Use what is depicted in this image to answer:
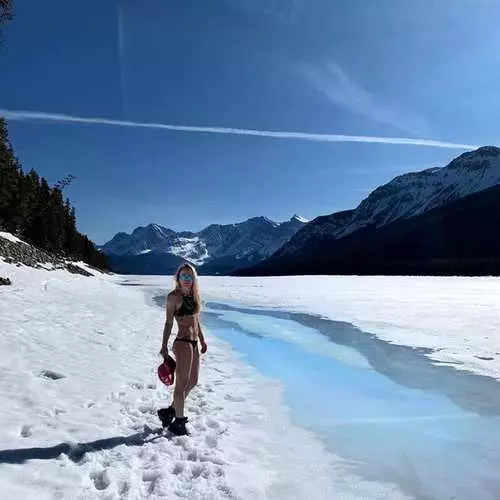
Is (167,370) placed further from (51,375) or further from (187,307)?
(51,375)

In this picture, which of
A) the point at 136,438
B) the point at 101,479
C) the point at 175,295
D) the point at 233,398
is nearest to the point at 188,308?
the point at 175,295

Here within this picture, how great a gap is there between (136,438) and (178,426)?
0.64 metres

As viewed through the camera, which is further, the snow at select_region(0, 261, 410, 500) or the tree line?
the tree line

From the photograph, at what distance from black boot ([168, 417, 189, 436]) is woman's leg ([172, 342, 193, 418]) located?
6 cm

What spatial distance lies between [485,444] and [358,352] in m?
8.93

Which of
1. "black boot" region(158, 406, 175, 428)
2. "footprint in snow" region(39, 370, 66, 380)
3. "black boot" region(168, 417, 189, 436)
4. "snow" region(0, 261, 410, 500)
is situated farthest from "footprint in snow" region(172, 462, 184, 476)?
"footprint in snow" region(39, 370, 66, 380)

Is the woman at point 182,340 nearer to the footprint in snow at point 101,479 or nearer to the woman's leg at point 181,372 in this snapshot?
the woman's leg at point 181,372

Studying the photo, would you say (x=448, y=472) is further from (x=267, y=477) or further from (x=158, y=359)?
(x=158, y=359)

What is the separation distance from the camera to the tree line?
224ft

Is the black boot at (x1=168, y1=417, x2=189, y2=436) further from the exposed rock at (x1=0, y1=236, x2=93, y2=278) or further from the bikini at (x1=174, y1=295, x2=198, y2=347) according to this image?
the exposed rock at (x1=0, y1=236, x2=93, y2=278)

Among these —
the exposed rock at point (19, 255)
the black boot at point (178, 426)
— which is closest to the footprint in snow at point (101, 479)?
the black boot at point (178, 426)

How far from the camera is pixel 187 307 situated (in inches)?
313

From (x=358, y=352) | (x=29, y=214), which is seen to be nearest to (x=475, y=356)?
(x=358, y=352)

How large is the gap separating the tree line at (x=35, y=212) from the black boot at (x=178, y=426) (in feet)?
175
